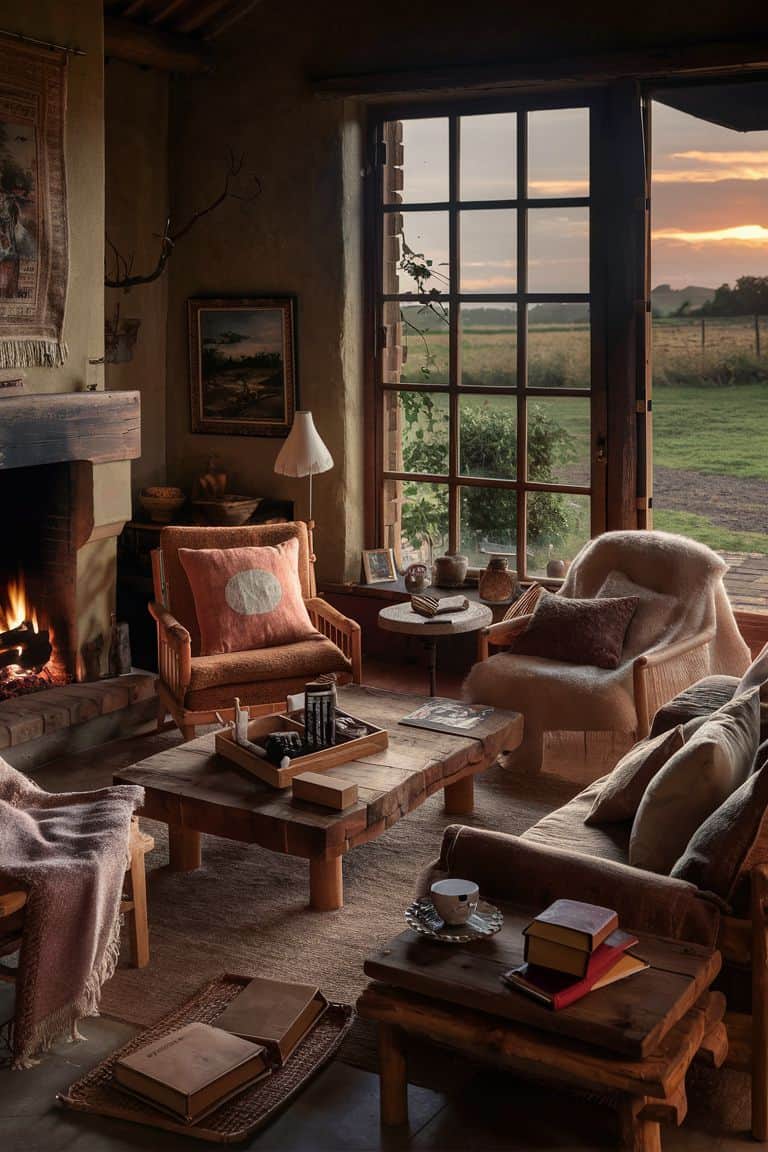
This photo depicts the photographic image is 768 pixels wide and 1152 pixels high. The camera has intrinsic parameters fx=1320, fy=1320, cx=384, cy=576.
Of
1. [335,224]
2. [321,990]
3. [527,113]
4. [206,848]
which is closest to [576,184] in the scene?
[527,113]

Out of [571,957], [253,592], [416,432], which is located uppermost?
[416,432]

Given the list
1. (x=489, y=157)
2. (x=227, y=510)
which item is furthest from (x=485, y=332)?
(x=227, y=510)

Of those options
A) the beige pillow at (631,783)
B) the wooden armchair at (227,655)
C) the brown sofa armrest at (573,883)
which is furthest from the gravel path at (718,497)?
the brown sofa armrest at (573,883)

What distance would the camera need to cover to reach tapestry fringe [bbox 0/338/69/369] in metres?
5.36

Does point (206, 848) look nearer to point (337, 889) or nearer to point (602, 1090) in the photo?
point (337, 889)

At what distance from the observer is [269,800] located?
4.06 meters

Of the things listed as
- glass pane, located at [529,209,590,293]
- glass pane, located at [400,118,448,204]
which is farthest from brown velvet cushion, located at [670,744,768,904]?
glass pane, located at [400,118,448,204]

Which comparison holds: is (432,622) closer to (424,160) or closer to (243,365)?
(243,365)

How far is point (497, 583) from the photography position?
20.9ft

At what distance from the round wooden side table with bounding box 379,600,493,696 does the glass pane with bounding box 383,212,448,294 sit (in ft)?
5.89

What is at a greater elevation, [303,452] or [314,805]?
[303,452]

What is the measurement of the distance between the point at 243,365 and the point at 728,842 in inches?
186

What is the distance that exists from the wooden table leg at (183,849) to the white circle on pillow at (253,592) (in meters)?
1.42

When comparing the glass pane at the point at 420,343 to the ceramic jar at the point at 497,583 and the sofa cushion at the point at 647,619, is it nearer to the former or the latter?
the ceramic jar at the point at 497,583
